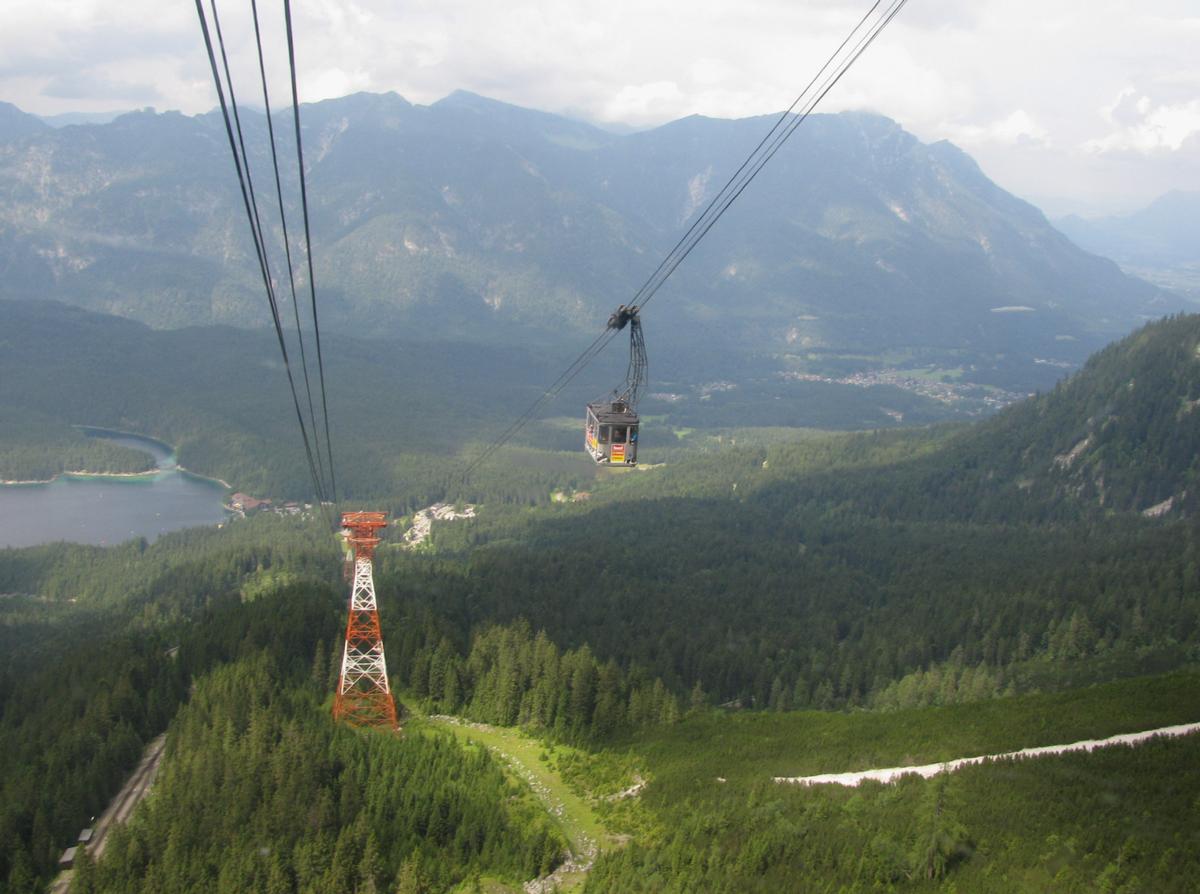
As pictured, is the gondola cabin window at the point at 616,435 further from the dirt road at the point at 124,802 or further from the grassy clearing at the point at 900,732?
the dirt road at the point at 124,802

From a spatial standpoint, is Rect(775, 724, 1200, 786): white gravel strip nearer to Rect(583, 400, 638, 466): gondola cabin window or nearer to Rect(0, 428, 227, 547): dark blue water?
Rect(583, 400, 638, 466): gondola cabin window

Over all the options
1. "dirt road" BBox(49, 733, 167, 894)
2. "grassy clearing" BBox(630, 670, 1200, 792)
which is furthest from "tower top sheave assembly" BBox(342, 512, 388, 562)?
"grassy clearing" BBox(630, 670, 1200, 792)

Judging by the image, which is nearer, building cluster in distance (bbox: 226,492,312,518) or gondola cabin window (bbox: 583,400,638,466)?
gondola cabin window (bbox: 583,400,638,466)

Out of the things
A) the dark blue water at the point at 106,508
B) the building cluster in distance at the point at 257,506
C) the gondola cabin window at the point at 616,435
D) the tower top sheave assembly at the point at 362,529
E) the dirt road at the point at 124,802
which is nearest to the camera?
the gondola cabin window at the point at 616,435

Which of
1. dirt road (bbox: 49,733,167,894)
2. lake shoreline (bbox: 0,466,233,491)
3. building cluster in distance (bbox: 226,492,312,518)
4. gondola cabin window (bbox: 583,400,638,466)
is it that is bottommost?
dirt road (bbox: 49,733,167,894)

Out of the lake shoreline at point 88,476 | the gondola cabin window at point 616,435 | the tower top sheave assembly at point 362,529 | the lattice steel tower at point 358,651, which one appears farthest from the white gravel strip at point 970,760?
the lake shoreline at point 88,476

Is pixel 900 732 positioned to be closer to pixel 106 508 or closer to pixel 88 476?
pixel 106 508
